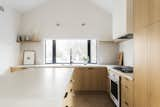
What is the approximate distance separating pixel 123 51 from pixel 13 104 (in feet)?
14.9

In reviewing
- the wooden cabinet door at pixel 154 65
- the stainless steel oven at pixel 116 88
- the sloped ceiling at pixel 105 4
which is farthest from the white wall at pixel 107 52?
the wooden cabinet door at pixel 154 65

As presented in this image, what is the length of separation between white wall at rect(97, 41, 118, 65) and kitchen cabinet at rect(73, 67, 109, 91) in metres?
0.72

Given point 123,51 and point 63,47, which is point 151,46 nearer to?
point 123,51

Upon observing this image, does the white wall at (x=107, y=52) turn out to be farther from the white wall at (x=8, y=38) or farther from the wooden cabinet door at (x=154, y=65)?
the wooden cabinet door at (x=154, y=65)

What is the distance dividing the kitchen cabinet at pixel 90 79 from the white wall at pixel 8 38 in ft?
6.01

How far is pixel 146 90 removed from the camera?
2.07 metres

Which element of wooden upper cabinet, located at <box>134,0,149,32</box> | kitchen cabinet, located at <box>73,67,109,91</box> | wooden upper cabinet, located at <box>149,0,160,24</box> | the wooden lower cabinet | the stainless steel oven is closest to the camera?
wooden upper cabinet, located at <box>149,0,160,24</box>

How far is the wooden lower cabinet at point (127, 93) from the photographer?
280 centimetres

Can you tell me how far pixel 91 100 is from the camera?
15.7 feet

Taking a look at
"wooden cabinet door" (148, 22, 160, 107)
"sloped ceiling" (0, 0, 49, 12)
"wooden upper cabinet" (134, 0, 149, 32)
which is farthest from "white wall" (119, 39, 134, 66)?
"sloped ceiling" (0, 0, 49, 12)

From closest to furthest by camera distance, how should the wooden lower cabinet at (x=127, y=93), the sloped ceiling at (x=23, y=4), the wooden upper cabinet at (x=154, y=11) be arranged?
the wooden upper cabinet at (x=154, y=11)
the wooden lower cabinet at (x=127, y=93)
the sloped ceiling at (x=23, y=4)

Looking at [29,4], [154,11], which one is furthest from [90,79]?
[154,11]

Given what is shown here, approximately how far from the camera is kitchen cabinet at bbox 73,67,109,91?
17.5 feet

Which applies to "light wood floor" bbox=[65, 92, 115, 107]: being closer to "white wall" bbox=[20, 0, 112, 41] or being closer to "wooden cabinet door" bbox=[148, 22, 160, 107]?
"white wall" bbox=[20, 0, 112, 41]
